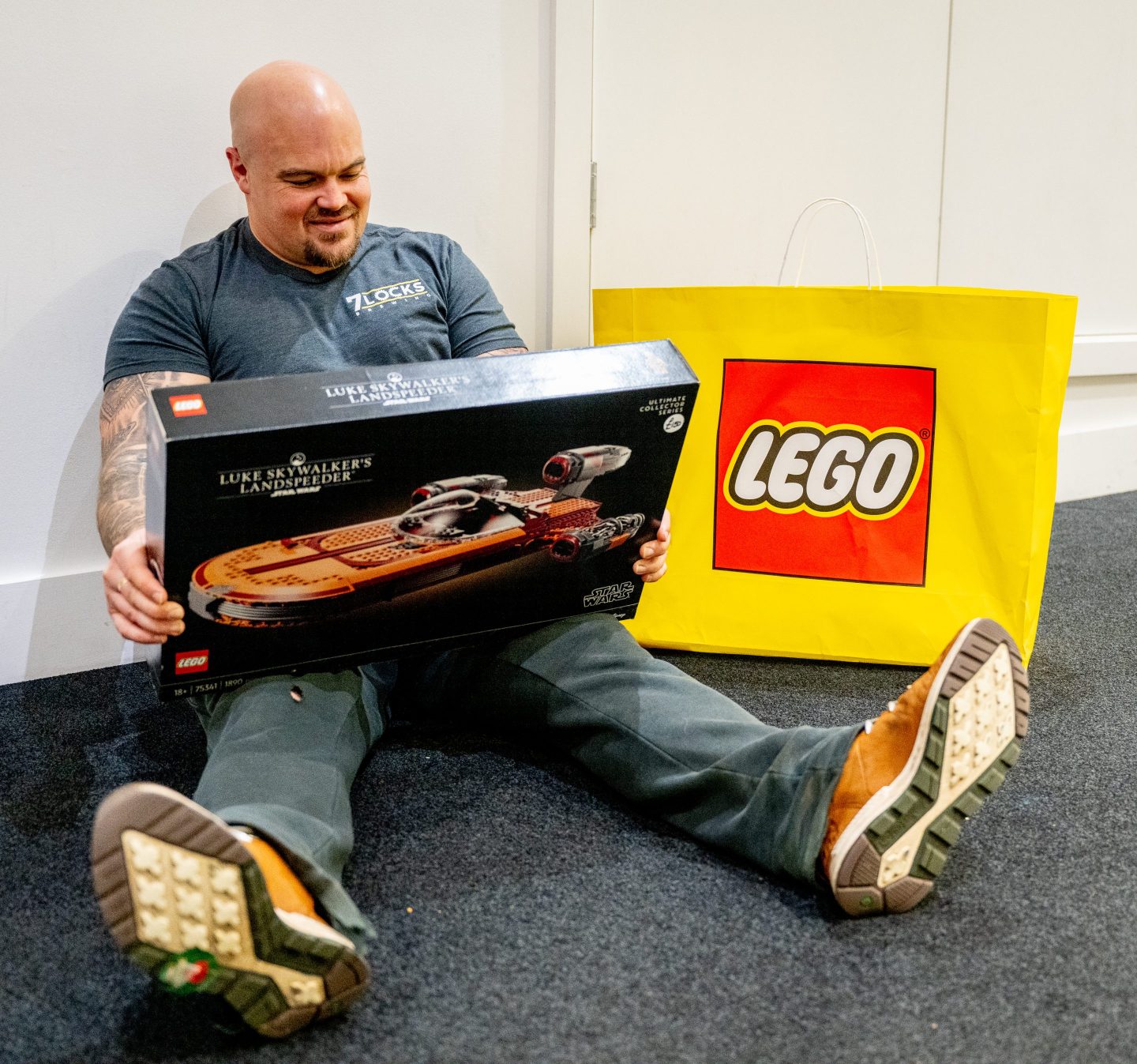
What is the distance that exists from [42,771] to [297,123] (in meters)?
0.65

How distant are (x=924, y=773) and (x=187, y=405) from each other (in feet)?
1.75

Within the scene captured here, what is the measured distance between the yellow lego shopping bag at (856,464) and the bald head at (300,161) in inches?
13.5

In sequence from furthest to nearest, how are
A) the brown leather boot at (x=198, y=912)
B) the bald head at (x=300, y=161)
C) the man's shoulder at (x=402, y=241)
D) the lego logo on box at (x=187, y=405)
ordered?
the man's shoulder at (x=402, y=241) < the bald head at (x=300, y=161) < the lego logo on box at (x=187, y=405) < the brown leather boot at (x=198, y=912)

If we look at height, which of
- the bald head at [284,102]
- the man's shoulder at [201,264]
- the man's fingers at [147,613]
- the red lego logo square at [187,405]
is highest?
the bald head at [284,102]

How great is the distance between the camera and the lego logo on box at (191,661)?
812 millimetres

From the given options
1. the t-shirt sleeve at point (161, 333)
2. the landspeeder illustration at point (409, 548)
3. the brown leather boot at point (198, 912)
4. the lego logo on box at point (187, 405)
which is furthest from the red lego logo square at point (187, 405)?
the t-shirt sleeve at point (161, 333)

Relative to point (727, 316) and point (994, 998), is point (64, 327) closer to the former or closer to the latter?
point (727, 316)

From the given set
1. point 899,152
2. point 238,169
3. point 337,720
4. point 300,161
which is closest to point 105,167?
point 238,169

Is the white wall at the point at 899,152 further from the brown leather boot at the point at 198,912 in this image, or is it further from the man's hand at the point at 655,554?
the brown leather boot at the point at 198,912

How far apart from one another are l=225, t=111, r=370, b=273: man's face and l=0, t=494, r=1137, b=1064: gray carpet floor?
→ 486 mm

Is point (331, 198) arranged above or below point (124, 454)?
above

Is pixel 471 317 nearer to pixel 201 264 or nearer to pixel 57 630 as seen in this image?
pixel 201 264

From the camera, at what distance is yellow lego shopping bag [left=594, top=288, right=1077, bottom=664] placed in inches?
47.9

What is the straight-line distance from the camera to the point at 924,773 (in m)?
0.73
